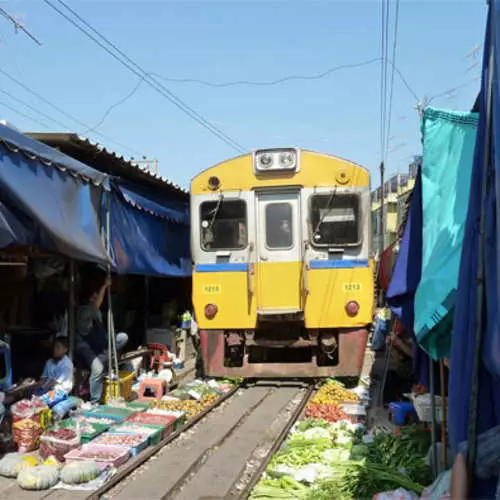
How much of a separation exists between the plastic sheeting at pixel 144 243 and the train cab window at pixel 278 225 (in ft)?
6.25

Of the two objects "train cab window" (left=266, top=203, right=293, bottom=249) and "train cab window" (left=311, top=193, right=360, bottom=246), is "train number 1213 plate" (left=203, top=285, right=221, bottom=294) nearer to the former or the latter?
"train cab window" (left=266, top=203, right=293, bottom=249)

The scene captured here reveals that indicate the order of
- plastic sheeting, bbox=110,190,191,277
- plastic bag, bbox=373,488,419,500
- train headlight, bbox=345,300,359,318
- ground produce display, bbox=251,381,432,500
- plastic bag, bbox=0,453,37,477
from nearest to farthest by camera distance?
plastic bag, bbox=373,488,419,500 < ground produce display, bbox=251,381,432,500 < plastic bag, bbox=0,453,37,477 < plastic sheeting, bbox=110,190,191,277 < train headlight, bbox=345,300,359,318

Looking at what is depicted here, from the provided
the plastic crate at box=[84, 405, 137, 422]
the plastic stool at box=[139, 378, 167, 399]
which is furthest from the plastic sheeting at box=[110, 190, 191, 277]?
the plastic crate at box=[84, 405, 137, 422]

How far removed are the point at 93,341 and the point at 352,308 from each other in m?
3.59

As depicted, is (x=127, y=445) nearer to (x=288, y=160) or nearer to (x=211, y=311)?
(x=211, y=311)

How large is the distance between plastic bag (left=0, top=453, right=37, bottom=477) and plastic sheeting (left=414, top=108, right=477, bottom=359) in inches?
→ 144

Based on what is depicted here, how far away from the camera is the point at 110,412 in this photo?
257 inches

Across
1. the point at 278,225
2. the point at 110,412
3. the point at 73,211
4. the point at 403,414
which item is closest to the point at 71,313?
the point at 110,412

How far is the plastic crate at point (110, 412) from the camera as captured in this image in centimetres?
638

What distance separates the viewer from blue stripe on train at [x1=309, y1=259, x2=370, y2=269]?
8164mm

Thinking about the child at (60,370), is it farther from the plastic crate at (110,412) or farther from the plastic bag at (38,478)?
the plastic bag at (38,478)

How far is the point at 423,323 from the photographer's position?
3.11m

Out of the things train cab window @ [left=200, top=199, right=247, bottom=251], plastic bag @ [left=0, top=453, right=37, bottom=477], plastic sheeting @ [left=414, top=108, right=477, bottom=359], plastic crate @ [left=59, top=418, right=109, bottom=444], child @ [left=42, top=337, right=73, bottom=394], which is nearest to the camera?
plastic sheeting @ [left=414, top=108, right=477, bottom=359]

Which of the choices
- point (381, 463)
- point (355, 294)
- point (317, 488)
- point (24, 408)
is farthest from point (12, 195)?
point (355, 294)
